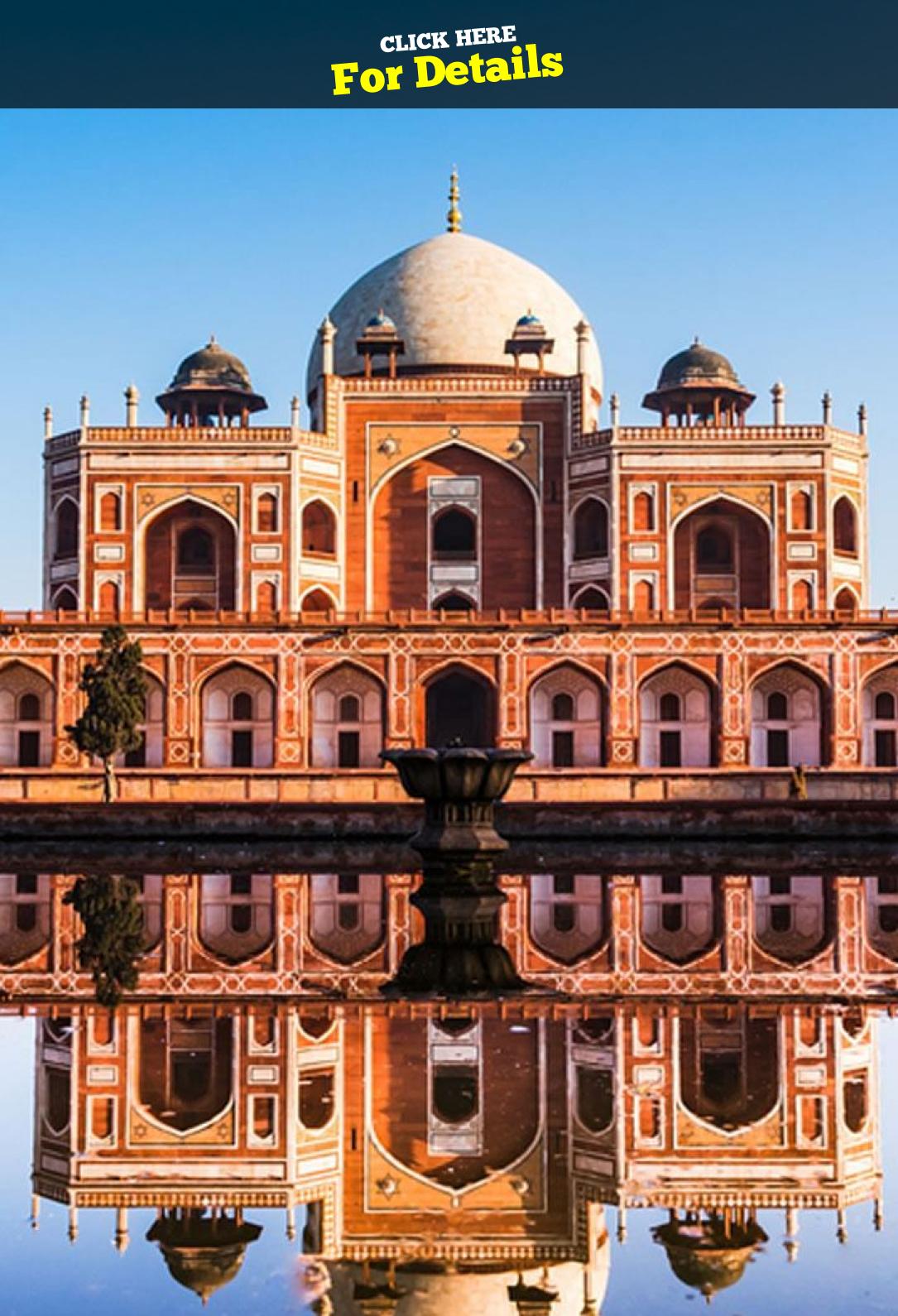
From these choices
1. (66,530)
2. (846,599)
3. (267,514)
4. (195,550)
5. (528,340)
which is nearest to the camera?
(267,514)

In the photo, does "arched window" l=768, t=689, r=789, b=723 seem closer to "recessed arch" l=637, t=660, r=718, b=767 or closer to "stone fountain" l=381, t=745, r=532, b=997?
"recessed arch" l=637, t=660, r=718, b=767

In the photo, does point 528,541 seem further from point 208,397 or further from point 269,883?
point 269,883

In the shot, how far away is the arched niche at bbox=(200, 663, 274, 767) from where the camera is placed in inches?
1067

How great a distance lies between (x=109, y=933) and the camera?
420 inches

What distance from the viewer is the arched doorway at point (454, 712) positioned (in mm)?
30094

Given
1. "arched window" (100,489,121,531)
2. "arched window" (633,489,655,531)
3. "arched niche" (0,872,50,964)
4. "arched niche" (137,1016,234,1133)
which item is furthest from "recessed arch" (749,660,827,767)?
"arched niche" (137,1016,234,1133)

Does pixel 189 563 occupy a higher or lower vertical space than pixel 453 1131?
higher

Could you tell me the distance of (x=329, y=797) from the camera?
23172mm

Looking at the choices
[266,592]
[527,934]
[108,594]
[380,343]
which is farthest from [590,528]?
[527,934]

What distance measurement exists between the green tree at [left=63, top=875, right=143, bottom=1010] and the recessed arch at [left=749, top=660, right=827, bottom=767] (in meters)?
14.3

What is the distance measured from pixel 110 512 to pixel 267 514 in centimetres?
303

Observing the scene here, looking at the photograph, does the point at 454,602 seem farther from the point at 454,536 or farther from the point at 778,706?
the point at 778,706

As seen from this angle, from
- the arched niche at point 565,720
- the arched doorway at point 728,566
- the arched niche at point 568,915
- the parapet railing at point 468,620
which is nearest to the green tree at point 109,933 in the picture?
the arched niche at point 568,915

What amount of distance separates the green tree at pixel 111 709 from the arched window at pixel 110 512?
8964 mm
